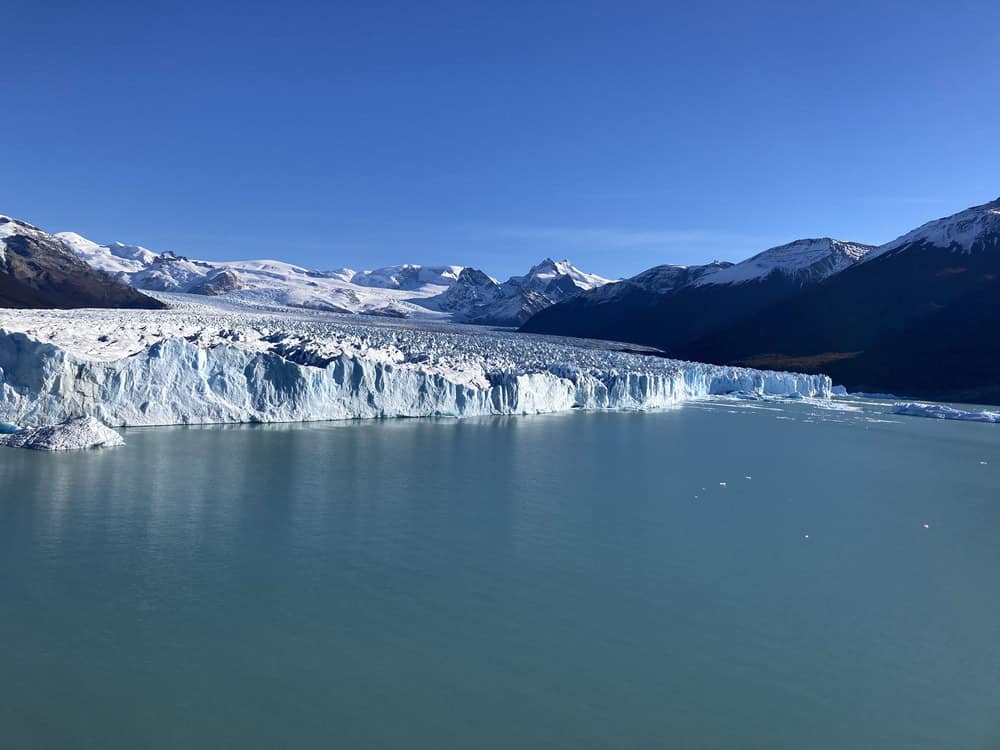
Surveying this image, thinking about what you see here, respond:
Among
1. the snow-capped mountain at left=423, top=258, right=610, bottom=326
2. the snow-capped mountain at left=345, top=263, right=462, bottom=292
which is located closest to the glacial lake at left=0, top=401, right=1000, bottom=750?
the snow-capped mountain at left=423, top=258, right=610, bottom=326

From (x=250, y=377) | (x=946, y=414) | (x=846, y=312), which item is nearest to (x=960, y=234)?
(x=846, y=312)

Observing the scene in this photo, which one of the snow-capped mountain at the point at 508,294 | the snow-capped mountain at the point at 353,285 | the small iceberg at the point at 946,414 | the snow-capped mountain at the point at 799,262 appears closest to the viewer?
the small iceberg at the point at 946,414

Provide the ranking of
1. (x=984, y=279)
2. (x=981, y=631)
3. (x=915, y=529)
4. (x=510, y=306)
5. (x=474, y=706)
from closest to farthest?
(x=474, y=706) → (x=981, y=631) → (x=915, y=529) → (x=984, y=279) → (x=510, y=306)

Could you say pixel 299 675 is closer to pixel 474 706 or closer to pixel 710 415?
pixel 474 706

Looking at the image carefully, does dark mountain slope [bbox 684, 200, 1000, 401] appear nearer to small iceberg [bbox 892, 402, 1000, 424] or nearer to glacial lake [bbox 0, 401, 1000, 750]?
small iceberg [bbox 892, 402, 1000, 424]

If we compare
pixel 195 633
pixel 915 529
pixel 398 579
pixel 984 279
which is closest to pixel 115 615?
pixel 195 633

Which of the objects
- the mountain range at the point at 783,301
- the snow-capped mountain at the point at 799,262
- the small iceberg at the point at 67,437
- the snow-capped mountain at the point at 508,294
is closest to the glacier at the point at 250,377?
the small iceberg at the point at 67,437

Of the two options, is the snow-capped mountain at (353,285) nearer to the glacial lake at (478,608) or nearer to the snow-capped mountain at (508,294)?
the snow-capped mountain at (508,294)

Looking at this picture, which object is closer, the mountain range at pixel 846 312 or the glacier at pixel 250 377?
the glacier at pixel 250 377
